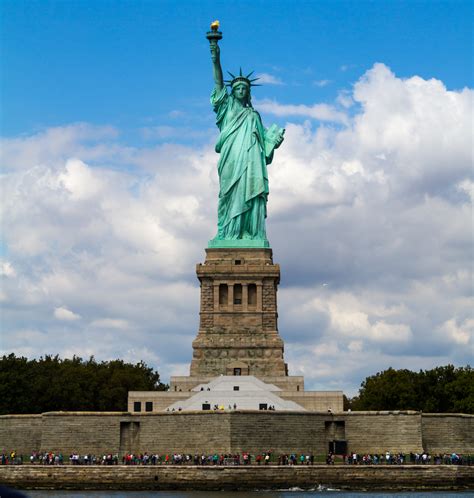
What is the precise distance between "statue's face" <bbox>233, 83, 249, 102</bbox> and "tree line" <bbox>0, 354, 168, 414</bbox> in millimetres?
19635

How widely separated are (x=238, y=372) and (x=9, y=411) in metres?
12.8

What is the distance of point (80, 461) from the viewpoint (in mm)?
48281

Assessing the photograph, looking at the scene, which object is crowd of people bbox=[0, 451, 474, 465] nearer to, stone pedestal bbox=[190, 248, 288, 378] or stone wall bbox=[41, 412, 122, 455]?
stone wall bbox=[41, 412, 122, 455]

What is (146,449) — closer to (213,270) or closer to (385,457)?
(385,457)

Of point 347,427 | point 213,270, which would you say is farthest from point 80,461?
point 213,270

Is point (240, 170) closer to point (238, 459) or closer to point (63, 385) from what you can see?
point (63, 385)

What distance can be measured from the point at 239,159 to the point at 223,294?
856 cm

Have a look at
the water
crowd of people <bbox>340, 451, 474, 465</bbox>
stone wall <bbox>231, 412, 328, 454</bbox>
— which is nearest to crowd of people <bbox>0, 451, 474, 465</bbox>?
crowd of people <bbox>340, 451, 474, 465</bbox>

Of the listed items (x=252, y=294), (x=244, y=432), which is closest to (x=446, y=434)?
(x=244, y=432)

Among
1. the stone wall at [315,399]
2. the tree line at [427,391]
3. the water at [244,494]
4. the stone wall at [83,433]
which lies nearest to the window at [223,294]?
the stone wall at [315,399]

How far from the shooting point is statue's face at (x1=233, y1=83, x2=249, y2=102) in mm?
65375

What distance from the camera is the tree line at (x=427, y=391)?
63.1 m

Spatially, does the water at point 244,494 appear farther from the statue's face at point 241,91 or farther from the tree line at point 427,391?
the statue's face at point 241,91

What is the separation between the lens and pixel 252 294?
206 feet
